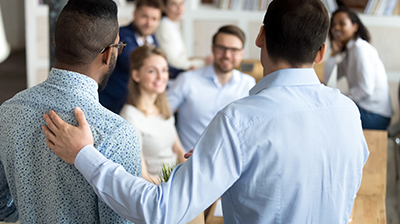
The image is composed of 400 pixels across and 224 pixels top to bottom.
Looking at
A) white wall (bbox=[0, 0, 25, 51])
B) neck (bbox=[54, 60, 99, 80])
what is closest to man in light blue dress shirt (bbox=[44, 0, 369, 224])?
neck (bbox=[54, 60, 99, 80])

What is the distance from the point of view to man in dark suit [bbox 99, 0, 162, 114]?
286 centimetres

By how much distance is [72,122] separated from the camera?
37.3 inches

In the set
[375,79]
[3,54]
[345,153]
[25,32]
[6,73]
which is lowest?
[6,73]

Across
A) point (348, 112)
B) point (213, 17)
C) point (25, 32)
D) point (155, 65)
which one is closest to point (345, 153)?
point (348, 112)

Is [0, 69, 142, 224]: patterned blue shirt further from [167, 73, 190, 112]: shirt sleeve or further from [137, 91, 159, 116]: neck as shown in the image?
[167, 73, 190, 112]: shirt sleeve

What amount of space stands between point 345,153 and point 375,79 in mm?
2793

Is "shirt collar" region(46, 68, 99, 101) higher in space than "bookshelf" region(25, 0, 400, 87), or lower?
higher

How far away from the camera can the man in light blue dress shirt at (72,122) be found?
3.13 feet

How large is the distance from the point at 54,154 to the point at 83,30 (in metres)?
0.33

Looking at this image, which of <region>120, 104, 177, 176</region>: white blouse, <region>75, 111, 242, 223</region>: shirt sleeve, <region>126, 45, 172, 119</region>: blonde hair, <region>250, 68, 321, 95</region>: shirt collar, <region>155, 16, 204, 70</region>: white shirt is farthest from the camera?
<region>155, 16, 204, 70</region>: white shirt

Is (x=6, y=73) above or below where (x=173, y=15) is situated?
below

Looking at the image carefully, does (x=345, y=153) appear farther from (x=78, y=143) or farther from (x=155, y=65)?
(x=155, y=65)

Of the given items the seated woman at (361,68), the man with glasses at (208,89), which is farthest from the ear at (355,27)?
the man with glasses at (208,89)

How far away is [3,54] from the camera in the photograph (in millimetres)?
463
